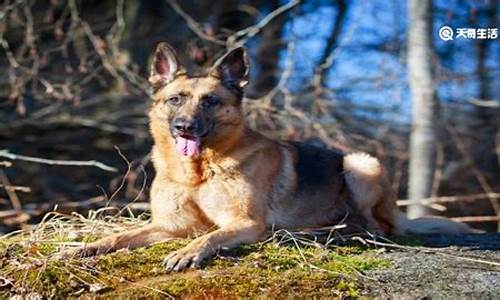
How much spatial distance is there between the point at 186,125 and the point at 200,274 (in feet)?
3.65

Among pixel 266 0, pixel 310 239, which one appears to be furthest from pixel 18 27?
pixel 310 239

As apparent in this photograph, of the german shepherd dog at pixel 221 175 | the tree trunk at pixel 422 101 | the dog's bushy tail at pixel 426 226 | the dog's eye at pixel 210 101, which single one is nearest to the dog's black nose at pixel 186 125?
the german shepherd dog at pixel 221 175

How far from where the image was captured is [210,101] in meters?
4.86

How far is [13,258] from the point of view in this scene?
3990 mm

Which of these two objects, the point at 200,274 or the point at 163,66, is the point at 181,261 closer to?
the point at 200,274

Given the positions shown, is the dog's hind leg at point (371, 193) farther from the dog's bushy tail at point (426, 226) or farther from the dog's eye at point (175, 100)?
the dog's eye at point (175, 100)

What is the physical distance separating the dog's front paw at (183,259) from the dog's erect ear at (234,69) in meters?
1.45

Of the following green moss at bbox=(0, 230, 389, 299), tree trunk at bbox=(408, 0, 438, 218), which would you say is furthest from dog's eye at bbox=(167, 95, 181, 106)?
tree trunk at bbox=(408, 0, 438, 218)

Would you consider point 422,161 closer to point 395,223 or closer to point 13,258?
point 395,223

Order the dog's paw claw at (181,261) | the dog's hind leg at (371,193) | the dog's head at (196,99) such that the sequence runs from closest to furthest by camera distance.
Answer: the dog's paw claw at (181,261)
the dog's head at (196,99)
the dog's hind leg at (371,193)

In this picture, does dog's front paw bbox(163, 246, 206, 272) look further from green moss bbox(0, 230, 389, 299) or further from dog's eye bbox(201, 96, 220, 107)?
dog's eye bbox(201, 96, 220, 107)

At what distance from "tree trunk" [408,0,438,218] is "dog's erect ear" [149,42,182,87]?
3.39 metres

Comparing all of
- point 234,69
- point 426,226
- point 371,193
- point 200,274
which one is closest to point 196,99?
point 234,69

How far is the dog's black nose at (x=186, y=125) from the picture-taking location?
4.60 m
